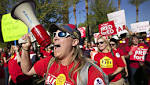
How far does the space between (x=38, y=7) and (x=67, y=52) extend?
6.25m

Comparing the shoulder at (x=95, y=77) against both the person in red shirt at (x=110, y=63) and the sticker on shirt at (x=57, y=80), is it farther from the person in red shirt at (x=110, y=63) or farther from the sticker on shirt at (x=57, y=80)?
the person in red shirt at (x=110, y=63)

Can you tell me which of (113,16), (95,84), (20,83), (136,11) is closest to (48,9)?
(113,16)

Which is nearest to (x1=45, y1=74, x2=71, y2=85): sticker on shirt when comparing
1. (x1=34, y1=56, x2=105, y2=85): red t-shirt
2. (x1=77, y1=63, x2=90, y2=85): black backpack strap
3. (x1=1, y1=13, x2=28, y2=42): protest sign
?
(x1=34, y1=56, x2=105, y2=85): red t-shirt

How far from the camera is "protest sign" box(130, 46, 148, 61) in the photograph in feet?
14.5

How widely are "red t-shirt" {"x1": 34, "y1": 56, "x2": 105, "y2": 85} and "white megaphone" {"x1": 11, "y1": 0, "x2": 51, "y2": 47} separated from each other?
30 centimetres

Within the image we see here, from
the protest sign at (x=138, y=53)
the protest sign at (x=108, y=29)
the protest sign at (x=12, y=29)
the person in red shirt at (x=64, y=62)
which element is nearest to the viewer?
the person in red shirt at (x=64, y=62)

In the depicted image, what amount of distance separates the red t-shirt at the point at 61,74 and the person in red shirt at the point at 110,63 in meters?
1.57

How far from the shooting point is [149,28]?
6969 millimetres

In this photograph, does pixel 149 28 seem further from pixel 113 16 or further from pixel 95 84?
pixel 95 84

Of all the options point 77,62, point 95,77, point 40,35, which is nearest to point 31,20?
point 40,35

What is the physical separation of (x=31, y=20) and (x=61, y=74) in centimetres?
79

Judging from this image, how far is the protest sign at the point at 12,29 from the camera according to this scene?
312 centimetres

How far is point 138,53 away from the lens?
454 centimetres

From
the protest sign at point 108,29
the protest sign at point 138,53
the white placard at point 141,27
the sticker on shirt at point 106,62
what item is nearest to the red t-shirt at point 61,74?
the sticker on shirt at point 106,62
